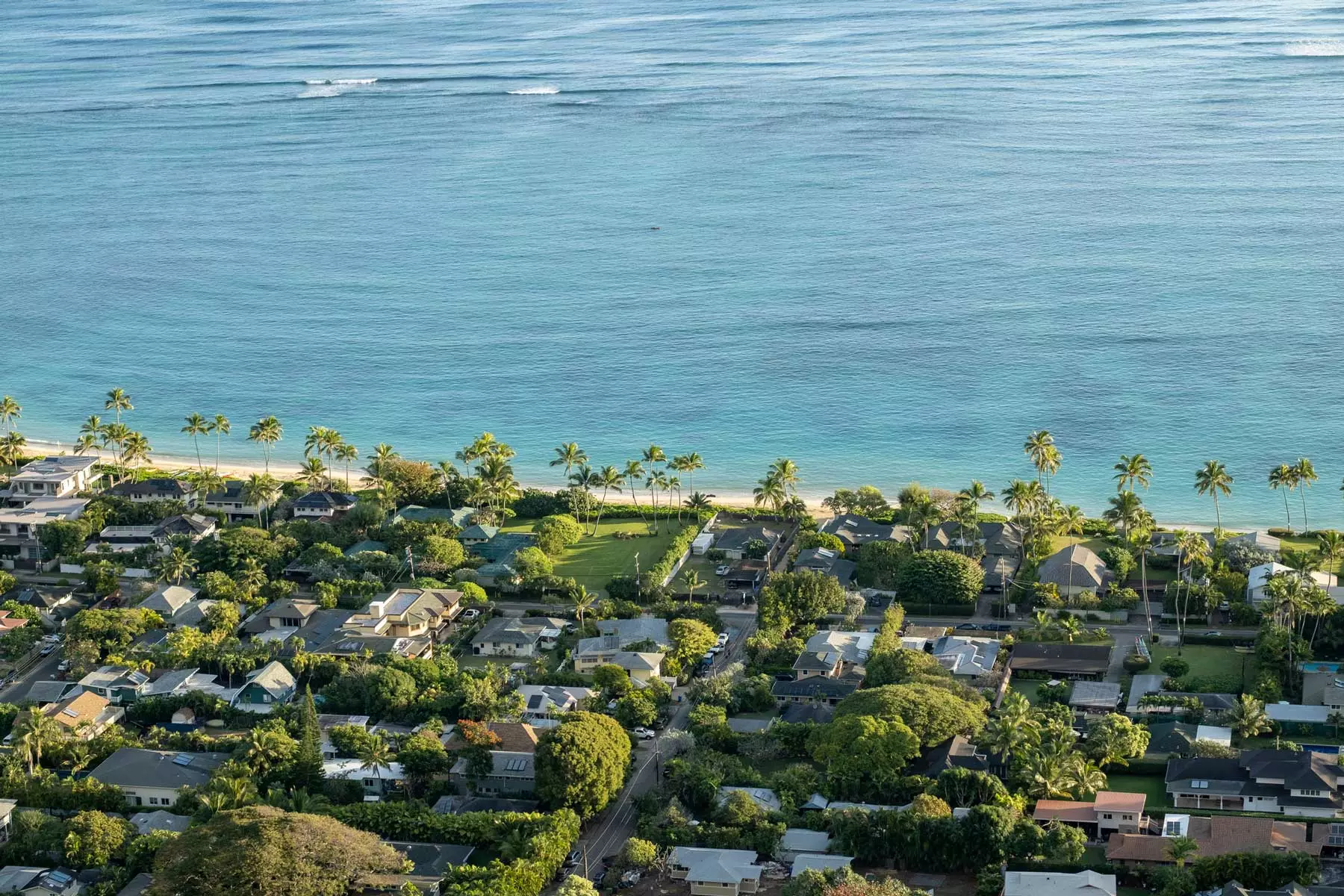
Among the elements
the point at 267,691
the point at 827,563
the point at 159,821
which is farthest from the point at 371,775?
the point at 827,563

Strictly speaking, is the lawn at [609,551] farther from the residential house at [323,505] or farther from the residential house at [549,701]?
the residential house at [549,701]

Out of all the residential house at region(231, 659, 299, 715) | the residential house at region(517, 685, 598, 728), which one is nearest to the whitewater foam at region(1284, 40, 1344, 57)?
the residential house at region(517, 685, 598, 728)

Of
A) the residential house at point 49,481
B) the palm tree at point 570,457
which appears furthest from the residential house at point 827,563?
the residential house at point 49,481

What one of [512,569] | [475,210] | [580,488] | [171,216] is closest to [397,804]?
[512,569]

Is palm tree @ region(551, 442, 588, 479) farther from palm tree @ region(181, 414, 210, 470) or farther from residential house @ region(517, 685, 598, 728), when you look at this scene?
residential house @ region(517, 685, 598, 728)

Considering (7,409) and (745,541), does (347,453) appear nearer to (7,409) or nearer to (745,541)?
(7,409)

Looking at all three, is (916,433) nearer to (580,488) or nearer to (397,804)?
(580,488)
